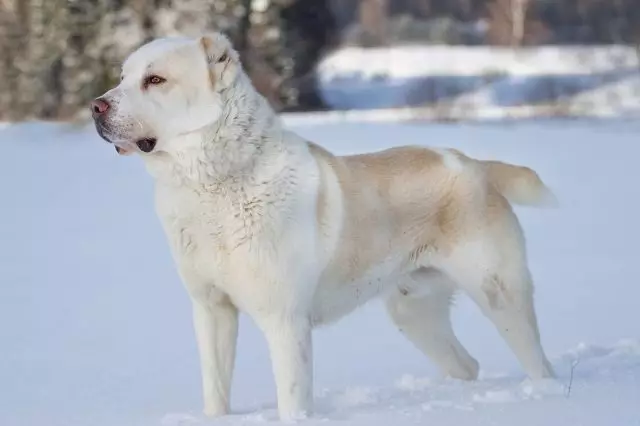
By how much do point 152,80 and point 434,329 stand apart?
182 centimetres

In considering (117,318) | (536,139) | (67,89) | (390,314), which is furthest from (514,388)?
(67,89)

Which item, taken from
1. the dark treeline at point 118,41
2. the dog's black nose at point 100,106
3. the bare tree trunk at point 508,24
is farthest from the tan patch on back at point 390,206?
the bare tree trunk at point 508,24

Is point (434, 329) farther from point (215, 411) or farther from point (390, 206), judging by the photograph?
point (215, 411)

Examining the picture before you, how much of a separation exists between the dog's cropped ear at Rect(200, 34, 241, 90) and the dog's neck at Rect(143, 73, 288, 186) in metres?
0.03

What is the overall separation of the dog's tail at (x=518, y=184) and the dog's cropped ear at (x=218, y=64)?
1.34 meters

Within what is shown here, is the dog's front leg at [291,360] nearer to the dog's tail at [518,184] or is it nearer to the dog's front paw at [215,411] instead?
the dog's front paw at [215,411]

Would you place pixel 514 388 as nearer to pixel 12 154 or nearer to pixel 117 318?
pixel 117 318

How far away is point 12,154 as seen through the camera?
16953 mm

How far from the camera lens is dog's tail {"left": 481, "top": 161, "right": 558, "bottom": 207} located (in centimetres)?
494

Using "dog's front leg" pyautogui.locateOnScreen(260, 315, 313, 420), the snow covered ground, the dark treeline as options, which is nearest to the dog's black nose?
"dog's front leg" pyautogui.locateOnScreen(260, 315, 313, 420)

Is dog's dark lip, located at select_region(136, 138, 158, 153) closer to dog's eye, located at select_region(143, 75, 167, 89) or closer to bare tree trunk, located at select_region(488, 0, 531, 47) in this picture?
dog's eye, located at select_region(143, 75, 167, 89)

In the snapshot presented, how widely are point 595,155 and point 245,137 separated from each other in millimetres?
12188

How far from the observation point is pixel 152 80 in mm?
4059

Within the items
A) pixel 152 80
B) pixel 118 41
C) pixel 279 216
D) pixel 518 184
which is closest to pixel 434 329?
pixel 518 184
